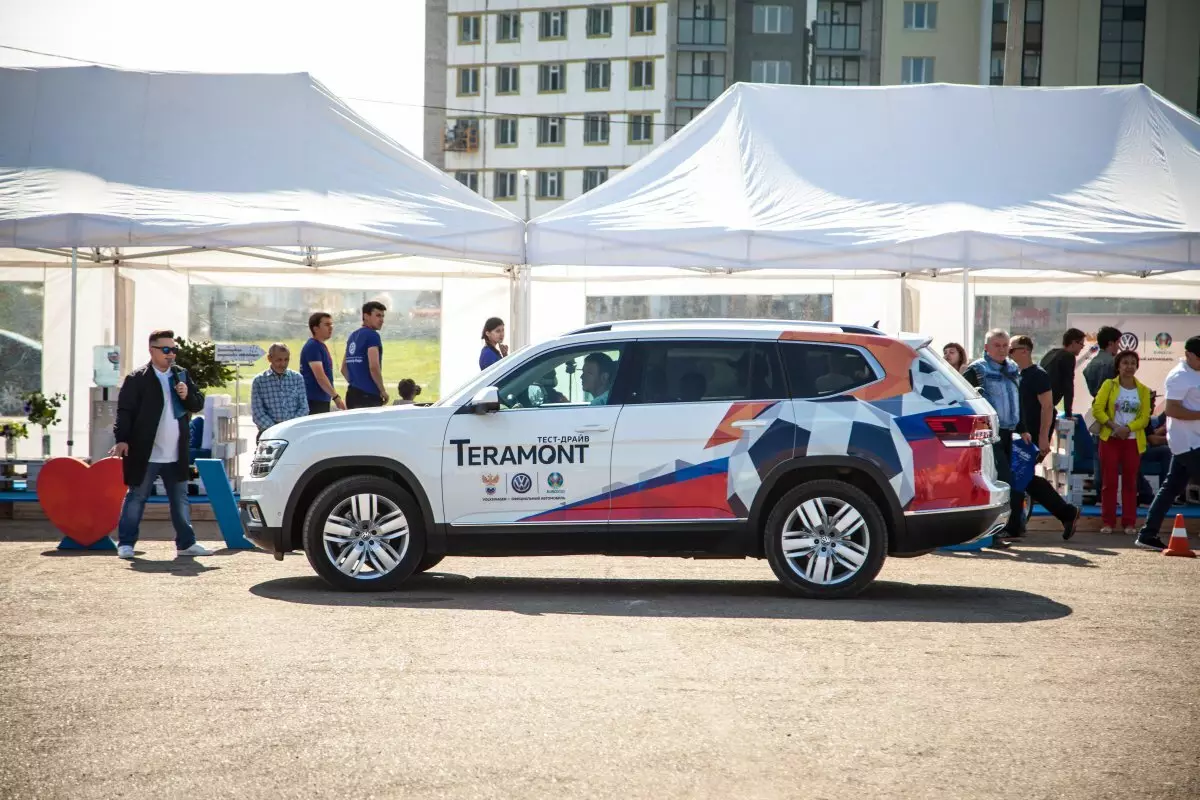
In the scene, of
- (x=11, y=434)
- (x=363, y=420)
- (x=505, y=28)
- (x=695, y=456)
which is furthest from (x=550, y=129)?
(x=695, y=456)

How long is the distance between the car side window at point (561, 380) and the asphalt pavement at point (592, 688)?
130 centimetres

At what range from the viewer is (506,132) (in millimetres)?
85625

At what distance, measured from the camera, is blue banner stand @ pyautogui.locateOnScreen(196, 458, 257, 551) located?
498 inches

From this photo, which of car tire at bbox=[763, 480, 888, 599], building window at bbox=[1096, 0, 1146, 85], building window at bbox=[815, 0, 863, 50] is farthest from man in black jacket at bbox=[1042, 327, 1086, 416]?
building window at bbox=[815, 0, 863, 50]

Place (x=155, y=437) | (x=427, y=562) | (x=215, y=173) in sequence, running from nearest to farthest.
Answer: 1. (x=427, y=562)
2. (x=155, y=437)
3. (x=215, y=173)

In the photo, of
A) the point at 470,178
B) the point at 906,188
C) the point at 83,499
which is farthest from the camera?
the point at 470,178

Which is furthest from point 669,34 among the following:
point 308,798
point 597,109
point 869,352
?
point 308,798

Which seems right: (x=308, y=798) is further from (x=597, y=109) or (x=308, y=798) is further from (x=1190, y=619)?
(x=597, y=109)

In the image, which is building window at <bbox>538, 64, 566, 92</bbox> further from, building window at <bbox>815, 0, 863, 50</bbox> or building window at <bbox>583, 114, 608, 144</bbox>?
building window at <bbox>815, 0, 863, 50</bbox>

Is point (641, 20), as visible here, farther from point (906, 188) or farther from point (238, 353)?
point (238, 353)

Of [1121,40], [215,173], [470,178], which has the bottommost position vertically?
[215,173]

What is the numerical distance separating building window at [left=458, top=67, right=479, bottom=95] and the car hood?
7812 centimetres

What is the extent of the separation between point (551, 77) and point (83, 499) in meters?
74.9

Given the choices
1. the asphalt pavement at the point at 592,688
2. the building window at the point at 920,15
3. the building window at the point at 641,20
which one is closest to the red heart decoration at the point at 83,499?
the asphalt pavement at the point at 592,688
